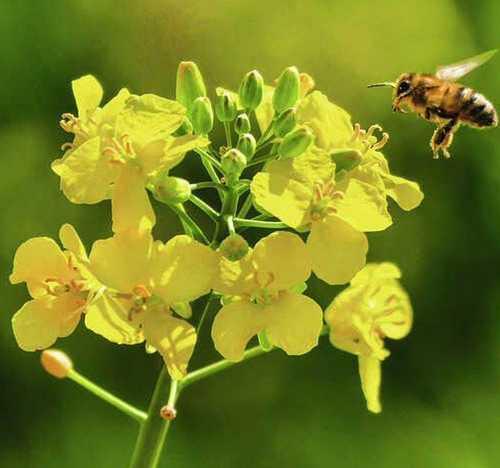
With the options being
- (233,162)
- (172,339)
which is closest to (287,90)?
(233,162)

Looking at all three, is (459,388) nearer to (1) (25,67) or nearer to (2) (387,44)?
(2) (387,44)

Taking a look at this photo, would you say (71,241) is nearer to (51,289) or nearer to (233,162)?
(51,289)

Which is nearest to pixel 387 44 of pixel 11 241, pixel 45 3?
pixel 45 3

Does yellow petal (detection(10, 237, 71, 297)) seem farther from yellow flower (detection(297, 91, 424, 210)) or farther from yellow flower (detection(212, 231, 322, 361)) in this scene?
yellow flower (detection(297, 91, 424, 210))

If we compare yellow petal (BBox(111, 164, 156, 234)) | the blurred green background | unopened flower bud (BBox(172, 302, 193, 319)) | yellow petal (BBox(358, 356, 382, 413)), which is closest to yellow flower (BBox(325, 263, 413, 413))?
yellow petal (BBox(358, 356, 382, 413))

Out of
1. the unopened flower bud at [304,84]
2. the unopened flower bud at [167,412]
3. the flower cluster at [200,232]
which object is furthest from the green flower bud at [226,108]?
the unopened flower bud at [167,412]

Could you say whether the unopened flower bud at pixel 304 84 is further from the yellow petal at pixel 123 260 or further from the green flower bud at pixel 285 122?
the yellow petal at pixel 123 260
